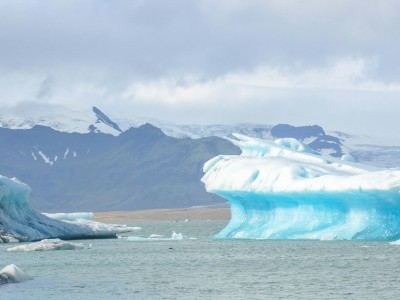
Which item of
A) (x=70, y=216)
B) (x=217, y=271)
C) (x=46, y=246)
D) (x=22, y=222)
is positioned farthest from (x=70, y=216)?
(x=217, y=271)

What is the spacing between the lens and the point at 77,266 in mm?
45312

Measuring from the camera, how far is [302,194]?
2216 inches

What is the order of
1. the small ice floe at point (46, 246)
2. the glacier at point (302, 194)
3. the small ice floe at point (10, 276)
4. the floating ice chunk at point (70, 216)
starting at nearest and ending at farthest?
the small ice floe at point (10, 276)
the glacier at point (302, 194)
the small ice floe at point (46, 246)
the floating ice chunk at point (70, 216)

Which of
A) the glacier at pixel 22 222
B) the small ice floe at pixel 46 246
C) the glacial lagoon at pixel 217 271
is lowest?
the glacial lagoon at pixel 217 271

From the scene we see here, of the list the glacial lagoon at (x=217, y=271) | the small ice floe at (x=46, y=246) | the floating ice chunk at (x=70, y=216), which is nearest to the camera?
the glacial lagoon at (x=217, y=271)

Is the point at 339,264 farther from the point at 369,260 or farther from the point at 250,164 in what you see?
the point at 250,164

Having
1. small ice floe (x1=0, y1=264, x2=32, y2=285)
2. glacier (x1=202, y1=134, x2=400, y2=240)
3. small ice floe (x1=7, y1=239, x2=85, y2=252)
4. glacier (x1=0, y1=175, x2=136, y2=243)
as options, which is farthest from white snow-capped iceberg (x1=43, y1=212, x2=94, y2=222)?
small ice floe (x1=0, y1=264, x2=32, y2=285)

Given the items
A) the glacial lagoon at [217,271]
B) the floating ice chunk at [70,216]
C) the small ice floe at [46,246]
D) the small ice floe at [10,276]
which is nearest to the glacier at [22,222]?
the floating ice chunk at [70,216]

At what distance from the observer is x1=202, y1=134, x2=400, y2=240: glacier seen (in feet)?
172

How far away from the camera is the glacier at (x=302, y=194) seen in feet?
172

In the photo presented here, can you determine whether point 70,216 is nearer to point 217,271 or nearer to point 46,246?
point 46,246

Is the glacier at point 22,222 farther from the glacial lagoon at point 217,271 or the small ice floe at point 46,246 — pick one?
the small ice floe at point 46,246

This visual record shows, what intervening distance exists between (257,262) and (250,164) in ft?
50.7

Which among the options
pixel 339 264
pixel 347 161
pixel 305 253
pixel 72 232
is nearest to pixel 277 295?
pixel 339 264
